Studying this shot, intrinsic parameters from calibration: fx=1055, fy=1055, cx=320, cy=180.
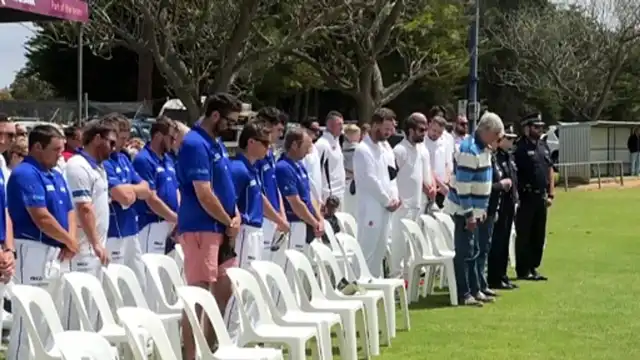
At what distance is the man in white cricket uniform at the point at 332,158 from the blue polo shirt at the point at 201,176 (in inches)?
215

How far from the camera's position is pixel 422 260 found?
11.0 meters

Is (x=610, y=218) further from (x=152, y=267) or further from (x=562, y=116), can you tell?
(x=562, y=116)

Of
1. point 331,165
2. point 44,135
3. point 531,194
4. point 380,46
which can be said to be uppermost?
point 380,46

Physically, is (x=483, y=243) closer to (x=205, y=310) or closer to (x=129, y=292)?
(x=129, y=292)

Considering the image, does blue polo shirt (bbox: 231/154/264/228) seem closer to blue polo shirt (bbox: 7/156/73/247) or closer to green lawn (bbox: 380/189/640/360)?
blue polo shirt (bbox: 7/156/73/247)

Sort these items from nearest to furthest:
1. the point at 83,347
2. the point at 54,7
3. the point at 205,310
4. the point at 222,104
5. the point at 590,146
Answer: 1. the point at 83,347
2. the point at 205,310
3. the point at 222,104
4. the point at 54,7
5. the point at 590,146

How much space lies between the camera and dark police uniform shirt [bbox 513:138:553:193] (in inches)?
508

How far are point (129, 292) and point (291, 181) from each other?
8.12 ft

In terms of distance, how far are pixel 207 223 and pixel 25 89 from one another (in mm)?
68678

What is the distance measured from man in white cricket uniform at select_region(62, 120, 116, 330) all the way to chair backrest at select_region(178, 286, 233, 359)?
58.1 inches

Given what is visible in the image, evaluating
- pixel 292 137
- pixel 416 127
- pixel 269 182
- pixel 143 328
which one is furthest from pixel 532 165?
pixel 143 328

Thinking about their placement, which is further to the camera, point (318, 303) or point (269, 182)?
point (269, 182)

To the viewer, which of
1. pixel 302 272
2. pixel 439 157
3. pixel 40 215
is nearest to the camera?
pixel 40 215

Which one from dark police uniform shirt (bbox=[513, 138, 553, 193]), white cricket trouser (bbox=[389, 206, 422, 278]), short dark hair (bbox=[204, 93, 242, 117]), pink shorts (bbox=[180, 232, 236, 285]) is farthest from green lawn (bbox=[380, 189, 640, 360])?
short dark hair (bbox=[204, 93, 242, 117])
